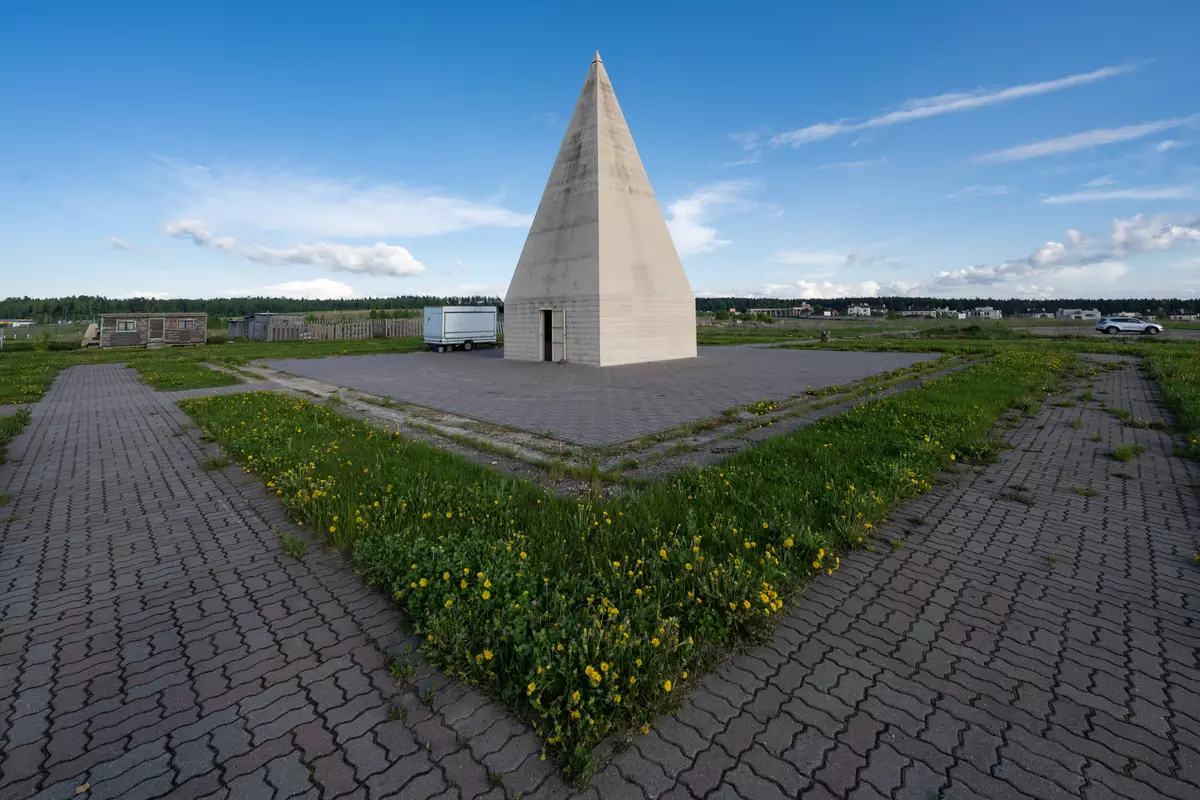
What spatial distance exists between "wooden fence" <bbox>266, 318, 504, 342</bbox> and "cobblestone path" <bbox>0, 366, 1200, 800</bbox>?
34.6 meters

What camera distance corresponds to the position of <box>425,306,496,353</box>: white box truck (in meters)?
28.4

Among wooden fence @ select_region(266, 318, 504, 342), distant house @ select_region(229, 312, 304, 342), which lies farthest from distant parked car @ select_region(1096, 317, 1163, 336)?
distant house @ select_region(229, 312, 304, 342)

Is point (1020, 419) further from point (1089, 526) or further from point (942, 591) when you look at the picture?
point (942, 591)

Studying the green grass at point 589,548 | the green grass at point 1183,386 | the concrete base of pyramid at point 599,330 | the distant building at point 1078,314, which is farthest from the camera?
the distant building at point 1078,314

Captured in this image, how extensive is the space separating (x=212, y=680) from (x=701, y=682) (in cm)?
278

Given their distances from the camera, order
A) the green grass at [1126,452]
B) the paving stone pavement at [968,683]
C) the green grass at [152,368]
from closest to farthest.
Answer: the paving stone pavement at [968,683] → the green grass at [1126,452] → the green grass at [152,368]

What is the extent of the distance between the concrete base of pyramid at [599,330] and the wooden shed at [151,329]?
2767 centimetres

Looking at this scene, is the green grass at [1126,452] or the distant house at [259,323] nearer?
the green grass at [1126,452]

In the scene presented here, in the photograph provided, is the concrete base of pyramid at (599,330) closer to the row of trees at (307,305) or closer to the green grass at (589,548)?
the green grass at (589,548)

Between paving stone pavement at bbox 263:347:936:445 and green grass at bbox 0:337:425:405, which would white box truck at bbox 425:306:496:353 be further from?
paving stone pavement at bbox 263:347:936:445

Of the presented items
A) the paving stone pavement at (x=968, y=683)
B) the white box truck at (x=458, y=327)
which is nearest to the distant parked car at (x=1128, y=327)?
the white box truck at (x=458, y=327)

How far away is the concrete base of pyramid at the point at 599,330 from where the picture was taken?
20.2 meters

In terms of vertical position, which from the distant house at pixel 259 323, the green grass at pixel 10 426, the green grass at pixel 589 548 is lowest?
the green grass at pixel 589 548

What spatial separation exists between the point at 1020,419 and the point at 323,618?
1190cm
